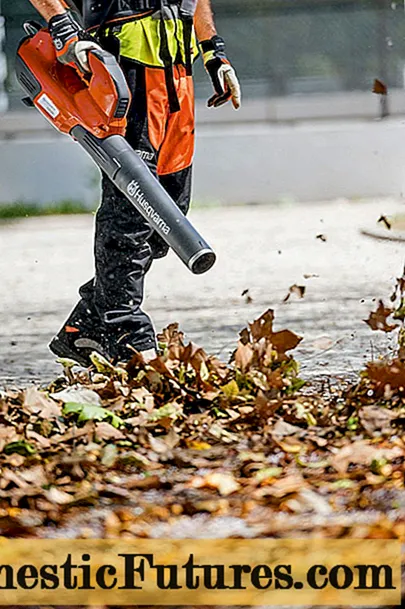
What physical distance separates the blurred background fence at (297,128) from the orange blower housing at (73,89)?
508 cm

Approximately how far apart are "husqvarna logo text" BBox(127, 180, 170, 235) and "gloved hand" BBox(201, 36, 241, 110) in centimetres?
51

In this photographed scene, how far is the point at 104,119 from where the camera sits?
136 inches

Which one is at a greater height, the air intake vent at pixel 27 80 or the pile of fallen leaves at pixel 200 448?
the air intake vent at pixel 27 80

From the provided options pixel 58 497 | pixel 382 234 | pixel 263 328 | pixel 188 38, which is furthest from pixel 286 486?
pixel 382 234

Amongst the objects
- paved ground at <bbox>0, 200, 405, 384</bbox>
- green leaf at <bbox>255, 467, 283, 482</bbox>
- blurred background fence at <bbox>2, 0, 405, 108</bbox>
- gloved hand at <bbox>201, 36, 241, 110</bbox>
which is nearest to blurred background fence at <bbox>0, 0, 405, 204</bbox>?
blurred background fence at <bbox>2, 0, 405, 108</bbox>

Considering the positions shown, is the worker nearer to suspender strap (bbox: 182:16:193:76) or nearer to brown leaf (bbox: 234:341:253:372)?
suspender strap (bbox: 182:16:193:76)

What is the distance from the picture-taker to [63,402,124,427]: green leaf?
9.58 feet

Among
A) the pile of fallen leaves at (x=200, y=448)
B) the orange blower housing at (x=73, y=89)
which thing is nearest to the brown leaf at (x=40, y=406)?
the pile of fallen leaves at (x=200, y=448)

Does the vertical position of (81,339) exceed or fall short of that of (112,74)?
it falls short

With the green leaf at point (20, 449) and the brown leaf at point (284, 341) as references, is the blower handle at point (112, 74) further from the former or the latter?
the green leaf at point (20, 449)

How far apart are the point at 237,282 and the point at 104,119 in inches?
119

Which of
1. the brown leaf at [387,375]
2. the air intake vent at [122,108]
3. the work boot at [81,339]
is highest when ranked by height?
the air intake vent at [122,108]

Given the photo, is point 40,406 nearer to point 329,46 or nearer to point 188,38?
point 188,38

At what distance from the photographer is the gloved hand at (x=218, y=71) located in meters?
3.79
